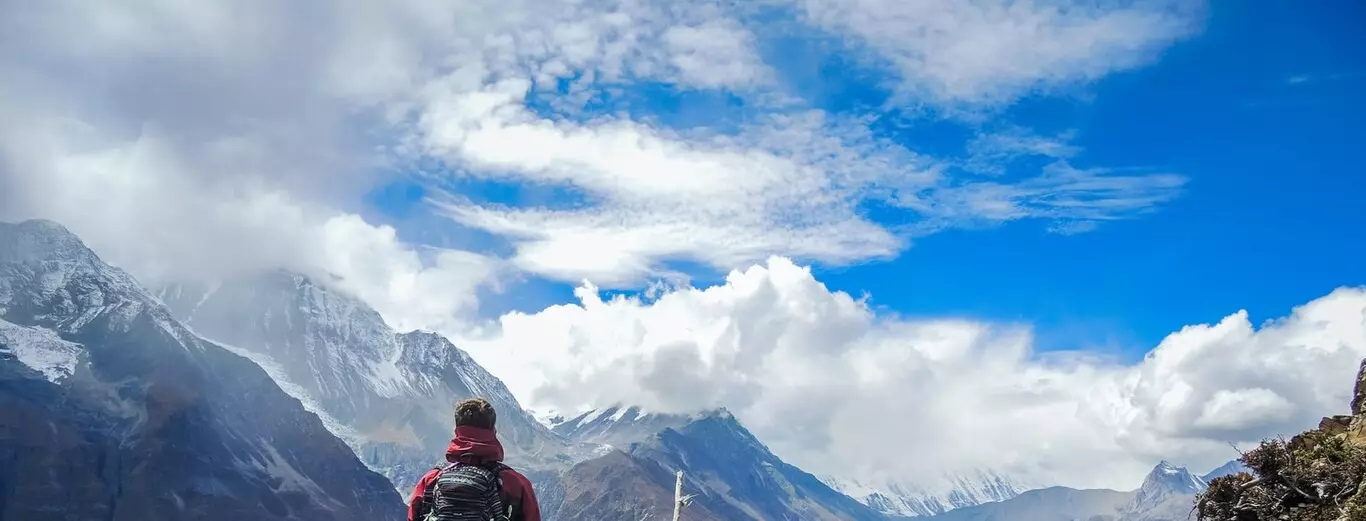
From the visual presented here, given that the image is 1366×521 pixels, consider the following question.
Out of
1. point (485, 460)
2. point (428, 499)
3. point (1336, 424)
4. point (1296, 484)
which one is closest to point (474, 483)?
point (485, 460)

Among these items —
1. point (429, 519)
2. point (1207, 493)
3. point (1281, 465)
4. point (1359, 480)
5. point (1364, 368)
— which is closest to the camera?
point (429, 519)

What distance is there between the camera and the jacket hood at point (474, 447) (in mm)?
10180

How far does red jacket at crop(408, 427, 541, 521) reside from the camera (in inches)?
400

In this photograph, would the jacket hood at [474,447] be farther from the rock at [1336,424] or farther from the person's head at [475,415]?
the rock at [1336,424]

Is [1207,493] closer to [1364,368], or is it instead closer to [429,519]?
[1364,368]

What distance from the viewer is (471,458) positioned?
10242 mm

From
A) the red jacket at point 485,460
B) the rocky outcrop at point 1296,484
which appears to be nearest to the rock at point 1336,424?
the rocky outcrop at point 1296,484

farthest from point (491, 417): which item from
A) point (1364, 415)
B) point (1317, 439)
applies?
point (1364, 415)

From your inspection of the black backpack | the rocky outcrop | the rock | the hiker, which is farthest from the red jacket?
the rock

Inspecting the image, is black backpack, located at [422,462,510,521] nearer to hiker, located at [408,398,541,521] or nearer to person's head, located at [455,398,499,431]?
hiker, located at [408,398,541,521]

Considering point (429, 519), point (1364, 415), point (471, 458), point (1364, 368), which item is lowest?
point (429, 519)

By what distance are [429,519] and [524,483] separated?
1008 millimetres

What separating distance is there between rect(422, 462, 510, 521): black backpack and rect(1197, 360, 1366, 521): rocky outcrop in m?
12.2

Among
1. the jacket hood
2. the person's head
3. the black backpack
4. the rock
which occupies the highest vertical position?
the rock
